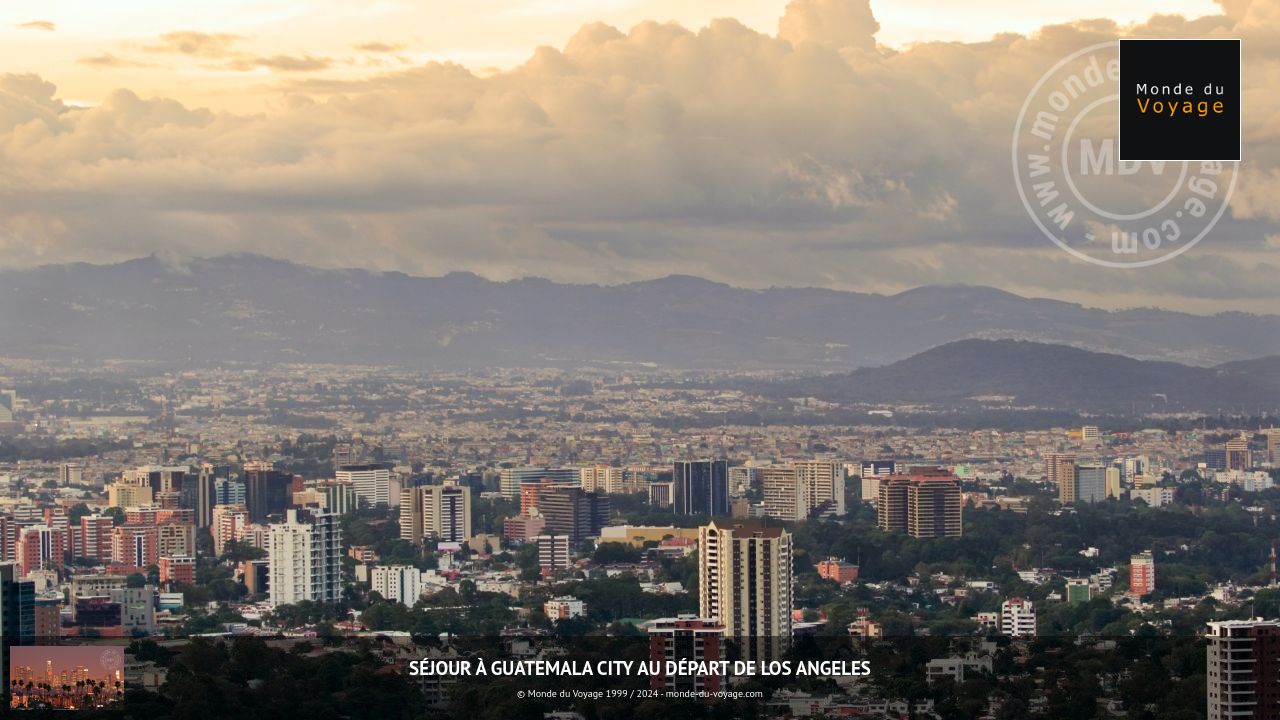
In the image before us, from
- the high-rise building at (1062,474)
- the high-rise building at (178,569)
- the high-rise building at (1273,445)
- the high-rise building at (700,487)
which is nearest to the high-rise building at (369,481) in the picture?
the high-rise building at (700,487)

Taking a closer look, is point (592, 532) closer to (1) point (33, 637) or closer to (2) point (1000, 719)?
(1) point (33, 637)

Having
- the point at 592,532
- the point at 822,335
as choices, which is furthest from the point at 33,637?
the point at 822,335

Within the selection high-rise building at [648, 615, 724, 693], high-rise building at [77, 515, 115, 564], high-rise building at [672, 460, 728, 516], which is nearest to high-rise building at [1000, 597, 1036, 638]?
high-rise building at [648, 615, 724, 693]

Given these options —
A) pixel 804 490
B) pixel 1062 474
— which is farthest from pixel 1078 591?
pixel 1062 474

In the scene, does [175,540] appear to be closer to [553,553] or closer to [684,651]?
[553,553]

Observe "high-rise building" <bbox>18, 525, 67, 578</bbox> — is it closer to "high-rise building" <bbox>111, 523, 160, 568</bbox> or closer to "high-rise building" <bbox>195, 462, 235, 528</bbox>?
"high-rise building" <bbox>111, 523, 160, 568</bbox>

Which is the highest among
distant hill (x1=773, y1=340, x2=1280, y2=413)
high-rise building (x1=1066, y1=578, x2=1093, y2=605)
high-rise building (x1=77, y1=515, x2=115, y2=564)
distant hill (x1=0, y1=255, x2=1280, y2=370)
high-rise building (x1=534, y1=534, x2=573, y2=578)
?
distant hill (x1=0, y1=255, x2=1280, y2=370)
